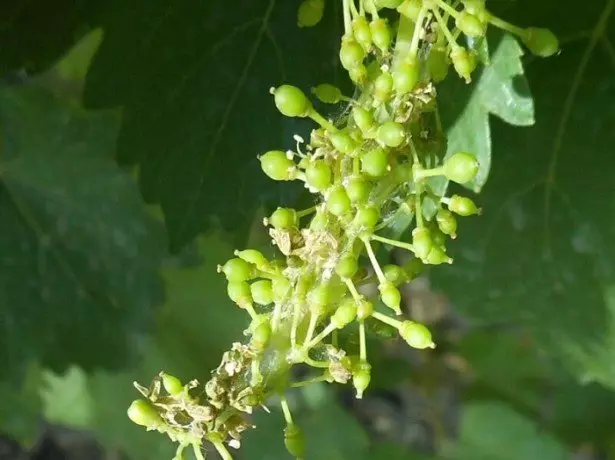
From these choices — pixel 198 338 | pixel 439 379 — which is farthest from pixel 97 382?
pixel 439 379

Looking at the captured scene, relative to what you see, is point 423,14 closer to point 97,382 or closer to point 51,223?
point 51,223

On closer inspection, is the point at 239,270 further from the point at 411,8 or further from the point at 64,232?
the point at 64,232

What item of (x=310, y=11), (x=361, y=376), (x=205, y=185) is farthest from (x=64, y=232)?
(x=361, y=376)

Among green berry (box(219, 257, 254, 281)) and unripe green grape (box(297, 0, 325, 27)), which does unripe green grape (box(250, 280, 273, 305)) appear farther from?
unripe green grape (box(297, 0, 325, 27))

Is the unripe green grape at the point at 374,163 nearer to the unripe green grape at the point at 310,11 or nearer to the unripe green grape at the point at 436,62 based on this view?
the unripe green grape at the point at 436,62

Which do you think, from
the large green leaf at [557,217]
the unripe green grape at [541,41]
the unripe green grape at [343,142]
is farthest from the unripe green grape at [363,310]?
the large green leaf at [557,217]
